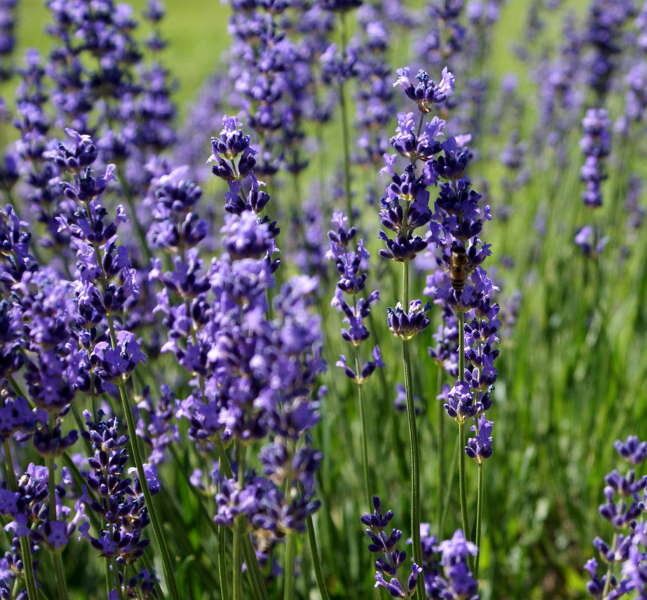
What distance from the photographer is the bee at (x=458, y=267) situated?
2008 millimetres

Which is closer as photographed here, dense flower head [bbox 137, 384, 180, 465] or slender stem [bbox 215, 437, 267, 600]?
slender stem [bbox 215, 437, 267, 600]

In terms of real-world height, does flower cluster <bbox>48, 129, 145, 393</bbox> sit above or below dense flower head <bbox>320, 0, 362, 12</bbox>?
below

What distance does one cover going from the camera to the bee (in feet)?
6.59

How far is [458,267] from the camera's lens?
2.02m

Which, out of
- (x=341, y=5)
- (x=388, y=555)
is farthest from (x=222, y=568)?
(x=341, y=5)

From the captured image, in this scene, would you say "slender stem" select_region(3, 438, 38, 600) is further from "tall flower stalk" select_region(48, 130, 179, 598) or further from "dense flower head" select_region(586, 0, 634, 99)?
"dense flower head" select_region(586, 0, 634, 99)

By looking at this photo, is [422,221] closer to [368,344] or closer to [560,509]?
[368,344]

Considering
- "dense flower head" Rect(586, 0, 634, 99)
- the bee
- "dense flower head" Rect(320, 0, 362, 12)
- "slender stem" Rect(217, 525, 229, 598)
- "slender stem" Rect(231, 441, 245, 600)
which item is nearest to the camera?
"slender stem" Rect(231, 441, 245, 600)

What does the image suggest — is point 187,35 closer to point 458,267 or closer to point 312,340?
point 458,267

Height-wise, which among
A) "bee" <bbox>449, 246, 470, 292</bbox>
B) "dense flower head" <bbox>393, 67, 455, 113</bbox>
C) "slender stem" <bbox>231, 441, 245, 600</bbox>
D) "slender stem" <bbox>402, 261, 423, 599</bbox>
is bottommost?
"slender stem" <bbox>231, 441, 245, 600</bbox>

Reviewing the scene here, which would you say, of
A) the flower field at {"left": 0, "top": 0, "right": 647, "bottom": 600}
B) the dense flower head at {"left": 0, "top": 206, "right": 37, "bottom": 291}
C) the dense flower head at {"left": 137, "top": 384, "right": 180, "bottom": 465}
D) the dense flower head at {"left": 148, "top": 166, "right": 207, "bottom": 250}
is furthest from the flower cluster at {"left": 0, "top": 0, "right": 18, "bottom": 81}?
the dense flower head at {"left": 148, "top": 166, "right": 207, "bottom": 250}

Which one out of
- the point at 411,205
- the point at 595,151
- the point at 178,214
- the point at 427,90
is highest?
the point at 595,151

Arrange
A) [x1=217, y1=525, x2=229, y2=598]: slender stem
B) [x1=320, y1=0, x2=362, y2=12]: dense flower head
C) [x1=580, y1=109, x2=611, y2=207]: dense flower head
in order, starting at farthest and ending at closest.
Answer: [x1=580, y1=109, x2=611, y2=207]: dense flower head → [x1=320, y1=0, x2=362, y2=12]: dense flower head → [x1=217, y1=525, x2=229, y2=598]: slender stem

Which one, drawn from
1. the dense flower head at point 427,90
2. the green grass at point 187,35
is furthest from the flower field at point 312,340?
the green grass at point 187,35
